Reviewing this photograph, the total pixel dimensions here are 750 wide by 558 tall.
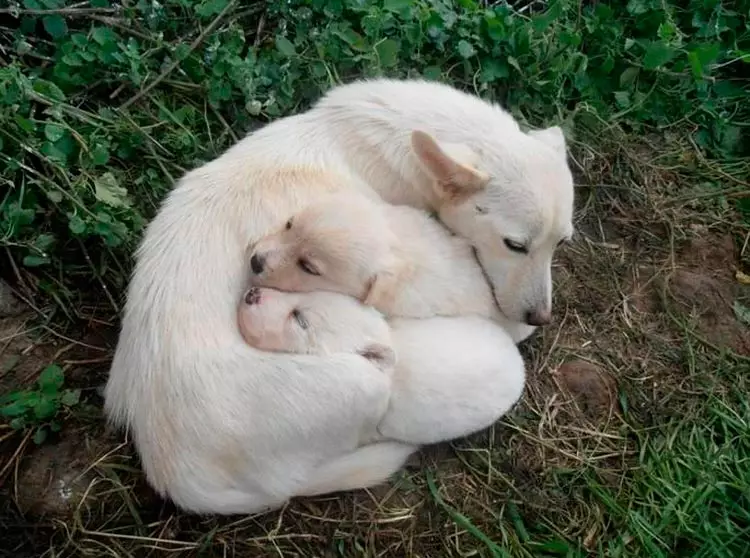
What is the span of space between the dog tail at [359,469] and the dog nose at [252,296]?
0.66 m

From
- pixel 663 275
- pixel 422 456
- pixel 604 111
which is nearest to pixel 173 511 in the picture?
pixel 422 456

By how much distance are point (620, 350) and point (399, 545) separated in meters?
1.37

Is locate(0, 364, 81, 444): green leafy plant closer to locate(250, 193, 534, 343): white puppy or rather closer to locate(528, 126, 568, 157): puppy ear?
locate(250, 193, 534, 343): white puppy

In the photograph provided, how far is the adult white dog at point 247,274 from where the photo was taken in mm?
3008

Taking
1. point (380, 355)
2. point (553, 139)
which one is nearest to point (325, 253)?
point (380, 355)

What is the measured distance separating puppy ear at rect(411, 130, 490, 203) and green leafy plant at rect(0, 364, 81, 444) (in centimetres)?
168

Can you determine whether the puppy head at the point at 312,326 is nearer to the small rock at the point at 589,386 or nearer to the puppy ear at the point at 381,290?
the puppy ear at the point at 381,290

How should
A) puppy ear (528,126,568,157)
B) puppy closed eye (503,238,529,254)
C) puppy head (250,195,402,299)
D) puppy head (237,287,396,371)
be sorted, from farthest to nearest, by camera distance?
puppy ear (528,126,568,157) → puppy closed eye (503,238,529,254) → puppy head (250,195,402,299) → puppy head (237,287,396,371)

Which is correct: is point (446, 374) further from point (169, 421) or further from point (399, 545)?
point (169, 421)

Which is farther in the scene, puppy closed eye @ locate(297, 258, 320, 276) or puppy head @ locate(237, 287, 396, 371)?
puppy closed eye @ locate(297, 258, 320, 276)

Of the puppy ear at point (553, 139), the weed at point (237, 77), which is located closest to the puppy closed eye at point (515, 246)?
the puppy ear at point (553, 139)

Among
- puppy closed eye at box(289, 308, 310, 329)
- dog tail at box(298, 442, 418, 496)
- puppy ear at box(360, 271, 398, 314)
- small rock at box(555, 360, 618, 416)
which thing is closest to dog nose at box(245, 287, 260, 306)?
puppy closed eye at box(289, 308, 310, 329)

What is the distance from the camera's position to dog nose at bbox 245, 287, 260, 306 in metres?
3.17

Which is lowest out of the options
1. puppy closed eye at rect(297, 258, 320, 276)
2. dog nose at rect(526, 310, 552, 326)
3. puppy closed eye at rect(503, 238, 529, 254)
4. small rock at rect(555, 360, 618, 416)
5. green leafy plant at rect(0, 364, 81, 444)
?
small rock at rect(555, 360, 618, 416)
